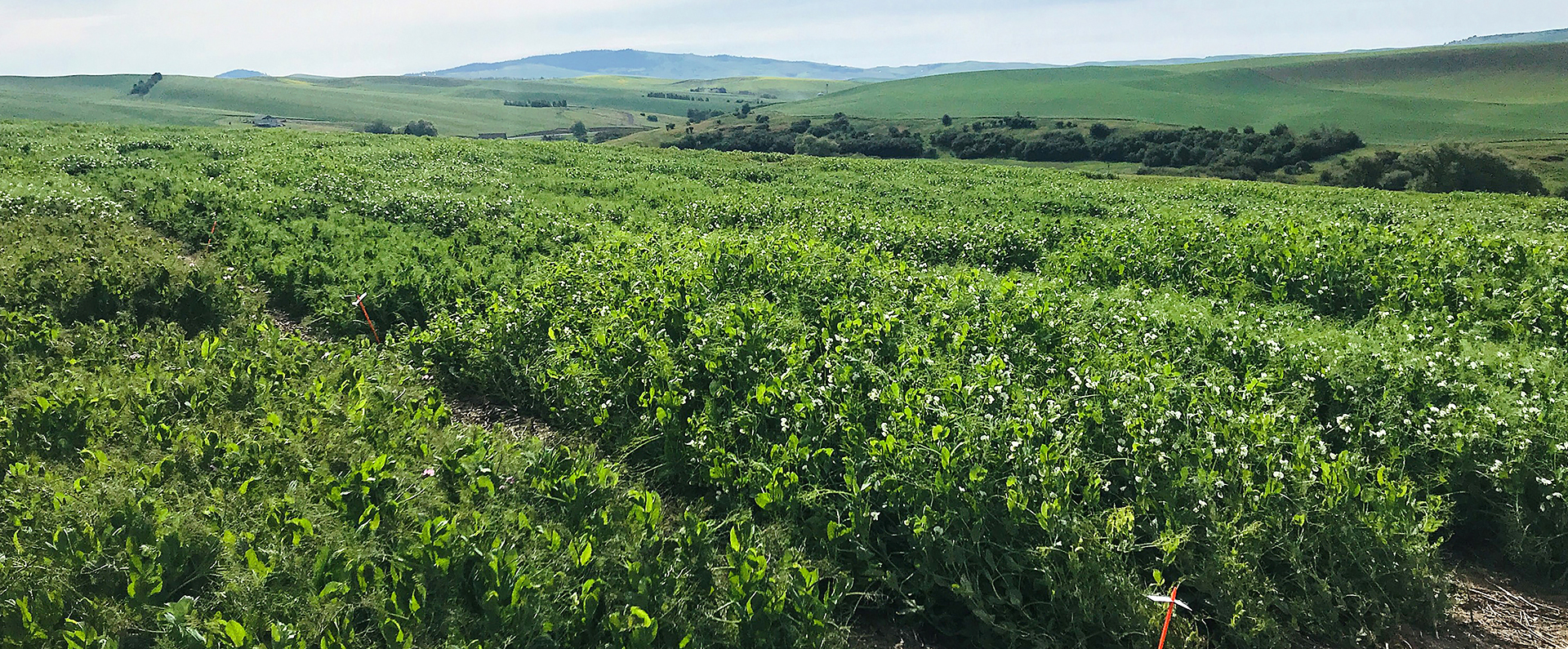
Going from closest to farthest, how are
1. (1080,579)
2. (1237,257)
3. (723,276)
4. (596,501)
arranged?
(1080,579) → (596,501) → (723,276) → (1237,257)

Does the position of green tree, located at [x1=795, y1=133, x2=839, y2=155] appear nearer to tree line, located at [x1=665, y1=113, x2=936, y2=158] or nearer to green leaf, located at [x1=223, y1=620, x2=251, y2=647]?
tree line, located at [x1=665, y1=113, x2=936, y2=158]

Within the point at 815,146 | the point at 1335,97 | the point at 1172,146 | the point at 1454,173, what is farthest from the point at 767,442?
the point at 1335,97

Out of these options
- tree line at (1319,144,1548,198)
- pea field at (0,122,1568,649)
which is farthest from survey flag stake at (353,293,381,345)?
tree line at (1319,144,1548,198)

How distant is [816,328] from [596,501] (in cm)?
398

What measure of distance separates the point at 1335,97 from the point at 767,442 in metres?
173

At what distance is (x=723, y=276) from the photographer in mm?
11031

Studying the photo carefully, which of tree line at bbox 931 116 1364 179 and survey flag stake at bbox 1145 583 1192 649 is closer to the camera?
survey flag stake at bbox 1145 583 1192 649

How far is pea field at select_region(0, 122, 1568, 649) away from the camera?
4.98m

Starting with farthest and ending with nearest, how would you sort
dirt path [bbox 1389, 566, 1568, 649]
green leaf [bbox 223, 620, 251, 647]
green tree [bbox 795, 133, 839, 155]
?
green tree [bbox 795, 133, 839, 155] < dirt path [bbox 1389, 566, 1568, 649] < green leaf [bbox 223, 620, 251, 647]

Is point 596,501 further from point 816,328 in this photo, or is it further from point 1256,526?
point 1256,526

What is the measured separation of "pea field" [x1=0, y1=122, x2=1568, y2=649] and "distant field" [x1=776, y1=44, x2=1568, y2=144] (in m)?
122

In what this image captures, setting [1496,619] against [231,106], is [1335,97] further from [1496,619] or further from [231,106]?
[231,106]

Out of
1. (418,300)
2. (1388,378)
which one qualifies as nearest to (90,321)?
(418,300)

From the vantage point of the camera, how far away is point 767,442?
690 centimetres
